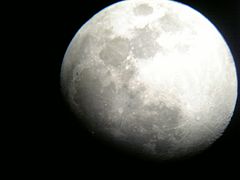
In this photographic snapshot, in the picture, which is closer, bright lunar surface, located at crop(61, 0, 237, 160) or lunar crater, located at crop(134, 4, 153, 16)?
bright lunar surface, located at crop(61, 0, 237, 160)

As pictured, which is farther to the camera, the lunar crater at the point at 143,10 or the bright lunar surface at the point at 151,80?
the lunar crater at the point at 143,10

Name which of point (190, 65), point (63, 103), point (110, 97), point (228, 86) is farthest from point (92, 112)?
point (228, 86)

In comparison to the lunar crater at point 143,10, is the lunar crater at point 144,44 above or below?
below

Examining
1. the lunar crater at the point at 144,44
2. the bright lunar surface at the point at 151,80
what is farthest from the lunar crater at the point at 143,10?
the lunar crater at the point at 144,44

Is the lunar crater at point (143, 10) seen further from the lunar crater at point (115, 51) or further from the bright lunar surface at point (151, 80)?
the lunar crater at point (115, 51)

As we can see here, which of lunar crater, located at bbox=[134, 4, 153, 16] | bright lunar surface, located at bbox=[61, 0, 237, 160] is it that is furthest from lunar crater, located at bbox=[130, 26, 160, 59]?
lunar crater, located at bbox=[134, 4, 153, 16]

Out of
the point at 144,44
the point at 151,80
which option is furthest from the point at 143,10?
the point at 151,80

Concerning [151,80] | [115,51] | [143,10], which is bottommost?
[151,80]

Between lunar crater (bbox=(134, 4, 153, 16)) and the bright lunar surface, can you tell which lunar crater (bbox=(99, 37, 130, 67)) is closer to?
the bright lunar surface

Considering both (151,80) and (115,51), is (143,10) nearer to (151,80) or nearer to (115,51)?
(115,51)
